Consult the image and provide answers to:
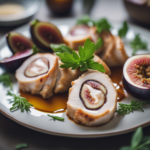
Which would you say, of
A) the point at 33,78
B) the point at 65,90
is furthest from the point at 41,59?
the point at 65,90

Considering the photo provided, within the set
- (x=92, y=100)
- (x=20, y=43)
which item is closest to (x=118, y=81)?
(x=92, y=100)

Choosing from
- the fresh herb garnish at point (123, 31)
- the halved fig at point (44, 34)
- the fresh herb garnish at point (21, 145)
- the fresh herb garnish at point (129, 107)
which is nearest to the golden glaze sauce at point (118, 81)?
the fresh herb garnish at point (129, 107)

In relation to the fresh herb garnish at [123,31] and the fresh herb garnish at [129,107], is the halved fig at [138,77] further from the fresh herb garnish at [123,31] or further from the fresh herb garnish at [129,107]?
the fresh herb garnish at [123,31]

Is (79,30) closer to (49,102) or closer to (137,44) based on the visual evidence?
(137,44)

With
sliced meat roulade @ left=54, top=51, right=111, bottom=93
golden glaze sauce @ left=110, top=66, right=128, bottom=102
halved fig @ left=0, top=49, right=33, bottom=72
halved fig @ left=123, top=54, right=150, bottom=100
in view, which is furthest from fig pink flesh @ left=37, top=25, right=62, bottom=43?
halved fig @ left=123, top=54, right=150, bottom=100

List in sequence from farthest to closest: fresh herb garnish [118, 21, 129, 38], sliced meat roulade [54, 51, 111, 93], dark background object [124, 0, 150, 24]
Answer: dark background object [124, 0, 150, 24]
fresh herb garnish [118, 21, 129, 38]
sliced meat roulade [54, 51, 111, 93]

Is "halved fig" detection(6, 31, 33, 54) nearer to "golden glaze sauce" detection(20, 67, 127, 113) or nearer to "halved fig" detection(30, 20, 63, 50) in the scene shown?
"halved fig" detection(30, 20, 63, 50)
